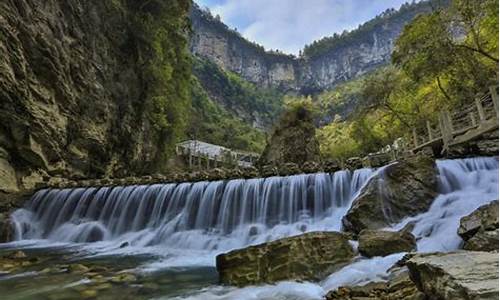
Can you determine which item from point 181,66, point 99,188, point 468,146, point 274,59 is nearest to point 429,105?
point 468,146

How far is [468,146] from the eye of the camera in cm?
1273

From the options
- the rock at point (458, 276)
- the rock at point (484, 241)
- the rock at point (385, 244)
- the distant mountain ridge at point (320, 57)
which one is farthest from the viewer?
the distant mountain ridge at point (320, 57)

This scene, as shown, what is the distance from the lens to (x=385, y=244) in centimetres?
538

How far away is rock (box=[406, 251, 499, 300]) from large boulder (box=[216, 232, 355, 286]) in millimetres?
1870

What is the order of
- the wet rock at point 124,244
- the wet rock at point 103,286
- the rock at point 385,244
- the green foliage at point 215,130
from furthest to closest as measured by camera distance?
the green foliage at point 215,130 → the wet rock at point 124,244 → the rock at point 385,244 → the wet rock at point 103,286

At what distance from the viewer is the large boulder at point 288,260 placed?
4.92 meters

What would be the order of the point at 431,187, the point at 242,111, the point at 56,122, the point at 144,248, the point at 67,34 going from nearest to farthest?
the point at 431,187
the point at 144,248
the point at 56,122
the point at 67,34
the point at 242,111

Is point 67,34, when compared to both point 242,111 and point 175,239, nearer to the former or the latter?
point 175,239

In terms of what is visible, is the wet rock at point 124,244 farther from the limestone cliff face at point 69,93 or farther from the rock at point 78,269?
the limestone cliff face at point 69,93

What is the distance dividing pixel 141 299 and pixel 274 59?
395 ft

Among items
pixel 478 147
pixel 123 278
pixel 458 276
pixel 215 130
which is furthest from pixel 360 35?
pixel 458 276

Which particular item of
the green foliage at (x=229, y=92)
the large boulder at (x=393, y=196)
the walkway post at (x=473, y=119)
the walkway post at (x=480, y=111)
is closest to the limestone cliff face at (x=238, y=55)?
the green foliage at (x=229, y=92)

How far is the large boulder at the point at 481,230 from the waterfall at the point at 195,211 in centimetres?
351

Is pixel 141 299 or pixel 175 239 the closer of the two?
pixel 141 299
